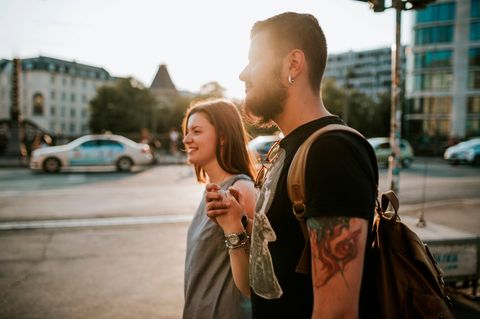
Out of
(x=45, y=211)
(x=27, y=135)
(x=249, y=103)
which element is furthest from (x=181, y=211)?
(x=27, y=135)

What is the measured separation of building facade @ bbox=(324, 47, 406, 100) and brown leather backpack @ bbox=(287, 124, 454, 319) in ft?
380

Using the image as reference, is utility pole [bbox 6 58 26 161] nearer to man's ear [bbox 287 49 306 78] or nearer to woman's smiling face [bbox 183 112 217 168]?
woman's smiling face [bbox 183 112 217 168]

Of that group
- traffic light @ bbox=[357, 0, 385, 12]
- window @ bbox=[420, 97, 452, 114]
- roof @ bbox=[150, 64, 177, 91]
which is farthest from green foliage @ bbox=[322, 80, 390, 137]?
traffic light @ bbox=[357, 0, 385, 12]

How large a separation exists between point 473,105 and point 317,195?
63.5 m

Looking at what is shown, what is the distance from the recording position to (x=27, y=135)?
105 ft

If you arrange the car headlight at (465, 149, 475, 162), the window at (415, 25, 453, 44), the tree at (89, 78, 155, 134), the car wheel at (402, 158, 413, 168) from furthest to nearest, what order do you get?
the tree at (89, 78, 155, 134) < the window at (415, 25, 453, 44) < the car headlight at (465, 149, 475, 162) < the car wheel at (402, 158, 413, 168)

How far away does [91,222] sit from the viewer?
802 centimetres

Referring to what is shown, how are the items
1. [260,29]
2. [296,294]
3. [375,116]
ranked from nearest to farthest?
[296,294], [260,29], [375,116]

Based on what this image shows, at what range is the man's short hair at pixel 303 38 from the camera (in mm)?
1342

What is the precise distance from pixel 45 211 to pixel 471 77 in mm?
59393

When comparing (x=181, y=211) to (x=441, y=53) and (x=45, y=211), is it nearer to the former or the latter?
(x=45, y=211)

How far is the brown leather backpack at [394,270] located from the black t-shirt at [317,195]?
43 millimetres

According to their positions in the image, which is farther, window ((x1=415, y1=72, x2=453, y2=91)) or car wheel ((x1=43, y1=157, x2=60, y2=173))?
window ((x1=415, y1=72, x2=453, y2=91))

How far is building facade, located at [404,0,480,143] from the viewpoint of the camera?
5450 cm
